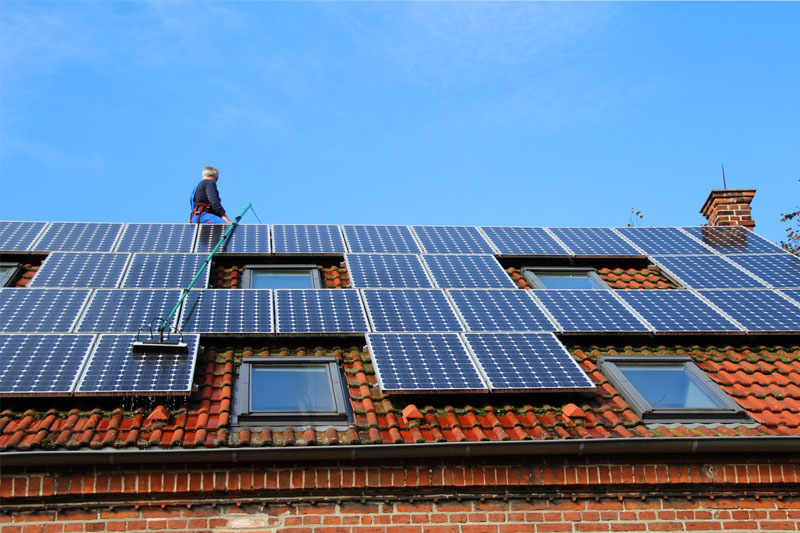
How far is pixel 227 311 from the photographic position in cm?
980

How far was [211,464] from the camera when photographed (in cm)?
741

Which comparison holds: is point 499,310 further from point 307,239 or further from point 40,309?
point 40,309

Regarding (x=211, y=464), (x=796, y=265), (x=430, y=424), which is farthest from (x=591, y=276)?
(x=211, y=464)

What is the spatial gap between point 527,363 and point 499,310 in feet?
4.40

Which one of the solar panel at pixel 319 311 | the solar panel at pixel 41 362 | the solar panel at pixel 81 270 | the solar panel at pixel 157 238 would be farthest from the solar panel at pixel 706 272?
the solar panel at pixel 41 362

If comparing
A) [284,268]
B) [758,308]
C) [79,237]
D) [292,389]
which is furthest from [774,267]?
[79,237]

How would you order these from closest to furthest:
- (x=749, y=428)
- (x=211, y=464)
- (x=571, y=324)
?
(x=211, y=464), (x=749, y=428), (x=571, y=324)

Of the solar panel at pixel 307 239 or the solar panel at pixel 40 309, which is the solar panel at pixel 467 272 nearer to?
the solar panel at pixel 307 239

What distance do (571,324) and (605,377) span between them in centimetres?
94

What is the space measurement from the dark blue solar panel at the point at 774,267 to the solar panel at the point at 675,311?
1.50m

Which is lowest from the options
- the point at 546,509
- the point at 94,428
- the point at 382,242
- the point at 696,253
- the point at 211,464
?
the point at 546,509

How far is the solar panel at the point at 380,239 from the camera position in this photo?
1241cm

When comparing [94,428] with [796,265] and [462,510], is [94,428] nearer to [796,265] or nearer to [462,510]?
[462,510]

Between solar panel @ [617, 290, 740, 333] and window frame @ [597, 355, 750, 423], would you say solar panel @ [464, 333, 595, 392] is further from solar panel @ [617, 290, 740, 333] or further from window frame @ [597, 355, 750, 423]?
solar panel @ [617, 290, 740, 333]
